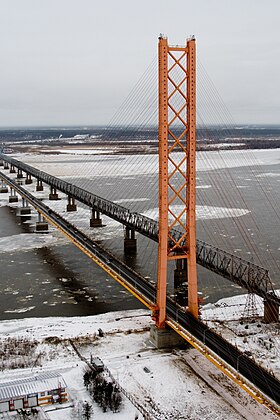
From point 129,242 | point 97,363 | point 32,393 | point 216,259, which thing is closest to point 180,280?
point 216,259

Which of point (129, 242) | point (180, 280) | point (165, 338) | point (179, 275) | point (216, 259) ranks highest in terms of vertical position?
point (216, 259)

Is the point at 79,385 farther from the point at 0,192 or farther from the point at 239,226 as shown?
the point at 0,192

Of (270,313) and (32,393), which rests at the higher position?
(270,313)

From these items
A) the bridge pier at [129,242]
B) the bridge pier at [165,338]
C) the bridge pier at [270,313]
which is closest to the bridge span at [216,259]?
the bridge pier at [270,313]

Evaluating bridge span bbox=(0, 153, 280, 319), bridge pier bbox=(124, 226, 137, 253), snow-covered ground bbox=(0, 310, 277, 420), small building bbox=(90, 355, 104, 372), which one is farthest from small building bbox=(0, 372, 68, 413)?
bridge pier bbox=(124, 226, 137, 253)

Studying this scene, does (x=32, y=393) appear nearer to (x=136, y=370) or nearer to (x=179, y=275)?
(x=136, y=370)

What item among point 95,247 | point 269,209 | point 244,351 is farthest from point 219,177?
point 244,351
